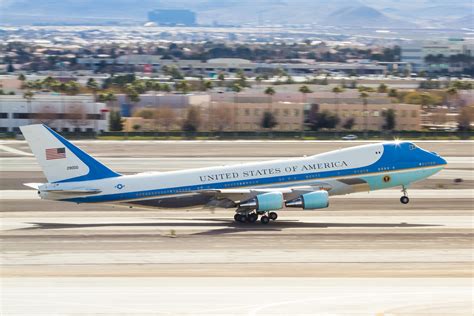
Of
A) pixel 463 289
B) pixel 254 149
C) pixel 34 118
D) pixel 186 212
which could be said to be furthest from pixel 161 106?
pixel 463 289

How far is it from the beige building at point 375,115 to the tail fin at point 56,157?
78682mm

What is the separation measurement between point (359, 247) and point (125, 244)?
36.3 ft

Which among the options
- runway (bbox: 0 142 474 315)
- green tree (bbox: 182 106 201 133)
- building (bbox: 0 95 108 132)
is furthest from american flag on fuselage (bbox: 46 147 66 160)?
green tree (bbox: 182 106 201 133)

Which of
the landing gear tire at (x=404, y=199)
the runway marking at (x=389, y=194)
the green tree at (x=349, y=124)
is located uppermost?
the landing gear tire at (x=404, y=199)

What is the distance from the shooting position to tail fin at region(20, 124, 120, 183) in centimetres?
5238

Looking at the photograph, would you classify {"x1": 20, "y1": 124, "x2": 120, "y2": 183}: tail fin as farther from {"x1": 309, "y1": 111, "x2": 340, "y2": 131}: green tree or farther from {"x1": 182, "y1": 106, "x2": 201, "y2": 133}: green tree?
{"x1": 309, "y1": 111, "x2": 340, "y2": 131}: green tree

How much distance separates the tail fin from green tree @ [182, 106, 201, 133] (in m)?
74.4

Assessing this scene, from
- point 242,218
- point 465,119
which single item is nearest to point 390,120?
point 465,119

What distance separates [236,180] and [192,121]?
74.0 meters

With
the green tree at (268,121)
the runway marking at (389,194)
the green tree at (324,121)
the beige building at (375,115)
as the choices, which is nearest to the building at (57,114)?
the green tree at (268,121)

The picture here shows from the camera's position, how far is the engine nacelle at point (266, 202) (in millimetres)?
52656

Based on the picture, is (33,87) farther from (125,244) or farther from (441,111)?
(125,244)

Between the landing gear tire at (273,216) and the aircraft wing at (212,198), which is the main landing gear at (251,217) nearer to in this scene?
the landing gear tire at (273,216)

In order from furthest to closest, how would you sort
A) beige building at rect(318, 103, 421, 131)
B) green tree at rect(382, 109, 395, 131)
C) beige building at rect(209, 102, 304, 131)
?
beige building at rect(209, 102, 304, 131) < beige building at rect(318, 103, 421, 131) < green tree at rect(382, 109, 395, 131)
